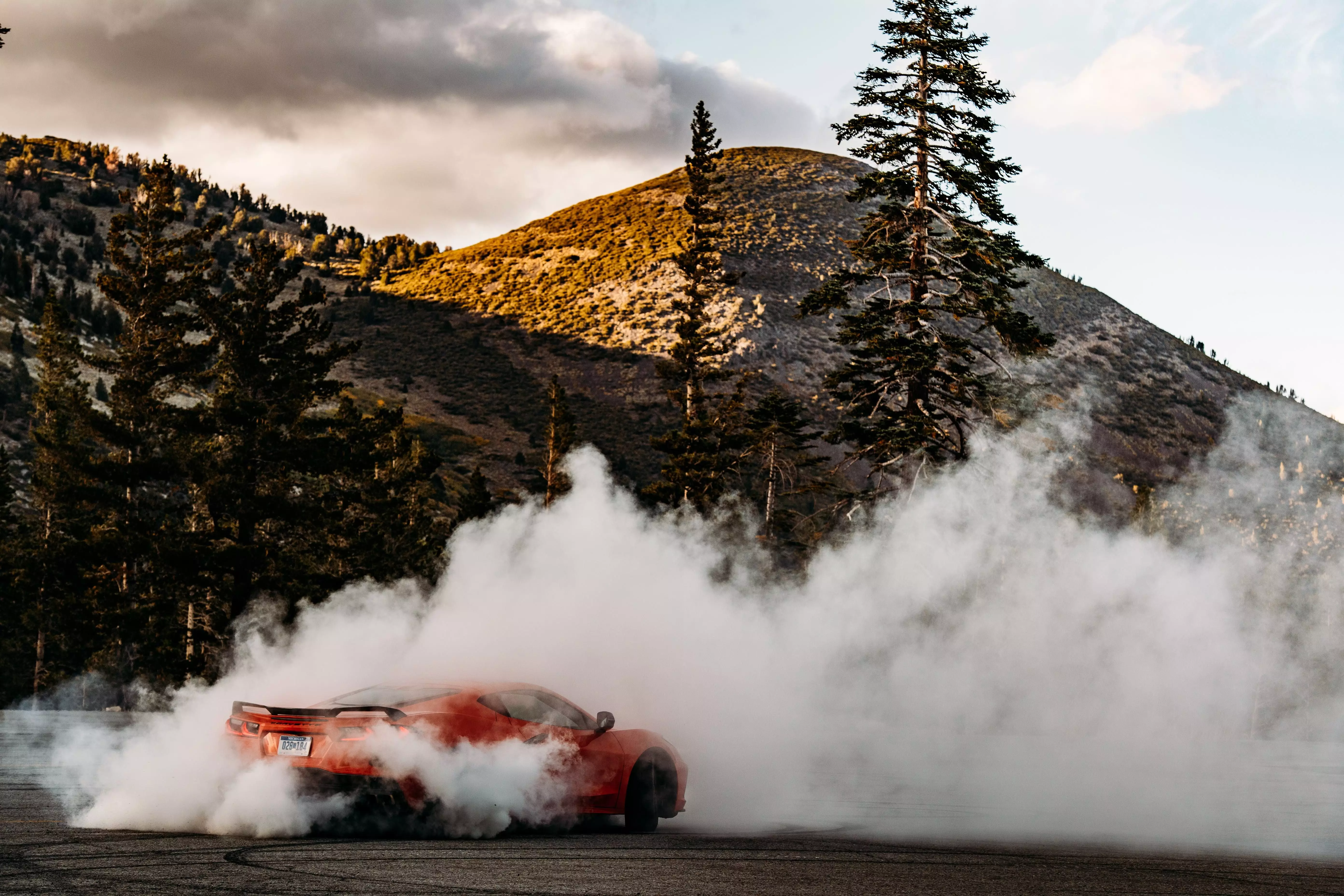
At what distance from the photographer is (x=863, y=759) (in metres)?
20.0

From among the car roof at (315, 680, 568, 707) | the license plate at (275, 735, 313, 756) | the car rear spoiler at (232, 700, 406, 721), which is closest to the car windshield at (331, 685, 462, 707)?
the car roof at (315, 680, 568, 707)

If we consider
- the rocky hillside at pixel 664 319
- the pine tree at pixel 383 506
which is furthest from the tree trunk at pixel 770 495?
the rocky hillside at pixel 664 319

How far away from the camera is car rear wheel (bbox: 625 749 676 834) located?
10.8m

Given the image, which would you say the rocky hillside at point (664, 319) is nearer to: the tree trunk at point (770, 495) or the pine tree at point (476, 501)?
the pine tree at point (476, 501)

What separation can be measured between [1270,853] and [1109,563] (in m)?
6.96

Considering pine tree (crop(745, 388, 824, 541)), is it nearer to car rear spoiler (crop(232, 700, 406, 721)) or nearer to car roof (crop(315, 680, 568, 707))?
Result: car roof (crop(315, 680, 568, 707))

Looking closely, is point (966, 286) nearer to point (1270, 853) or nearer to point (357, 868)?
point (1270, 853)

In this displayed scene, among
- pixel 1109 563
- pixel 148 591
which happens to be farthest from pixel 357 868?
pixel 148 591

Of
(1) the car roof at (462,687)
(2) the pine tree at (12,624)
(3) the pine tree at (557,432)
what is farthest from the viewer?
(3) the pine tree at (557,432)

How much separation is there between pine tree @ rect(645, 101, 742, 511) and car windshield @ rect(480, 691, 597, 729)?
3490 cm

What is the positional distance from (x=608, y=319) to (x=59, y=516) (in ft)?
250

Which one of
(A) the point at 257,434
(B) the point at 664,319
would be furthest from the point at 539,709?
(B) the point at 664,319

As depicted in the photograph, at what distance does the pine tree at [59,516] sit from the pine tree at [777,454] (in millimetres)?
25091

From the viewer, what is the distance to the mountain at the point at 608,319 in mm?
99375
